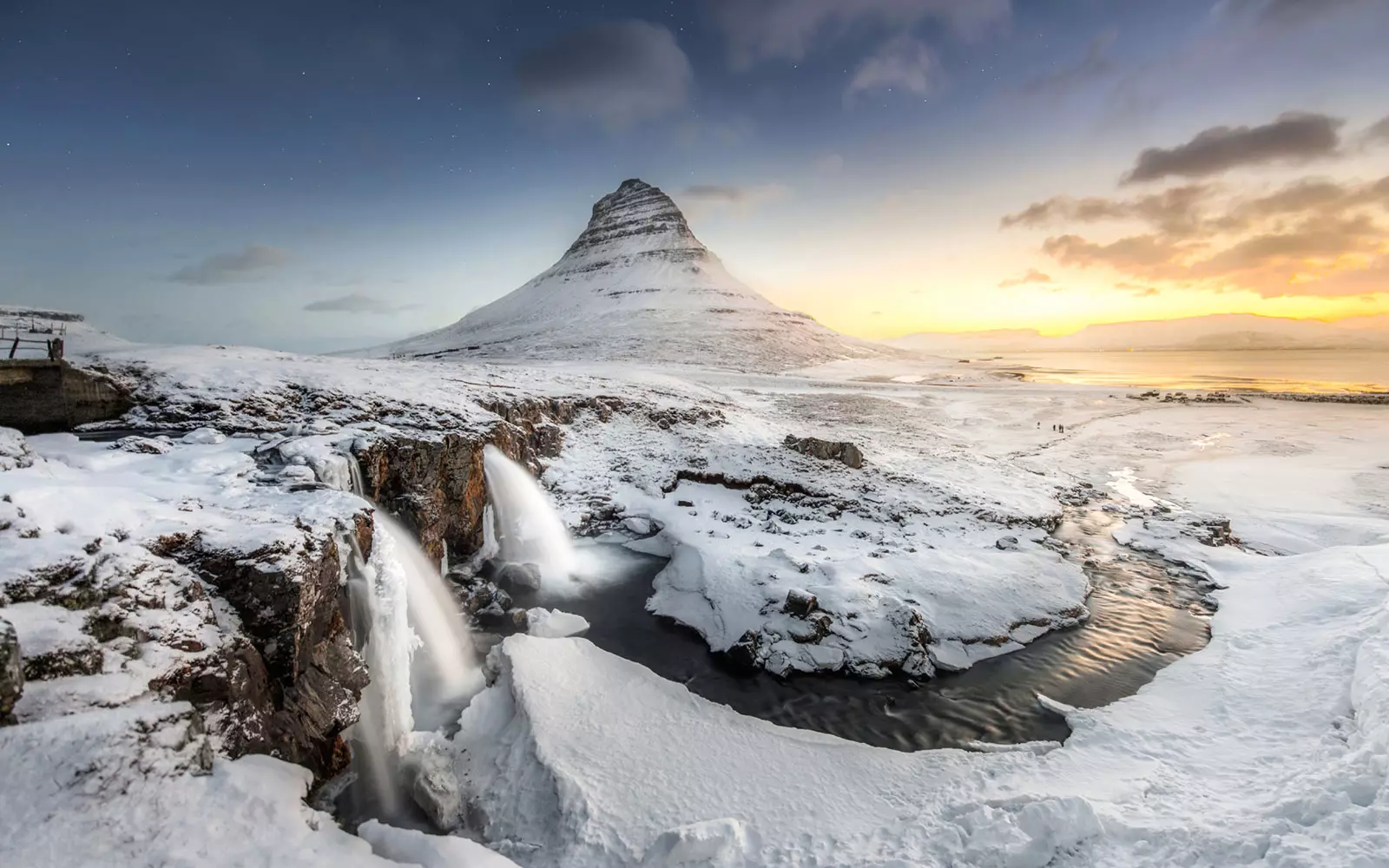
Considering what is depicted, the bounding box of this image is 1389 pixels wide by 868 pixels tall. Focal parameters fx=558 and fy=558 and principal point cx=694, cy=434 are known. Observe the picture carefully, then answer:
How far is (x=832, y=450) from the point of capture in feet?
94.2

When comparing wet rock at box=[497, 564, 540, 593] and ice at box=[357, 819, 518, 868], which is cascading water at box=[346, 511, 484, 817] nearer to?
ice at box=[357, 819, 518, 868]

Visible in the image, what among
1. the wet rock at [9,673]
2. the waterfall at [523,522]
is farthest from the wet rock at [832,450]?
the wet rock at [9,673]

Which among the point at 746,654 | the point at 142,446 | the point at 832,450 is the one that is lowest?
the point at 746,654

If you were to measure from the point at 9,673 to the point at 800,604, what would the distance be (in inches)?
535

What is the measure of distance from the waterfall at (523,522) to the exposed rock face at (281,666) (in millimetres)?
9985

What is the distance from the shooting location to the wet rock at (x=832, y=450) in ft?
92.4

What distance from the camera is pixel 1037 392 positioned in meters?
72.6

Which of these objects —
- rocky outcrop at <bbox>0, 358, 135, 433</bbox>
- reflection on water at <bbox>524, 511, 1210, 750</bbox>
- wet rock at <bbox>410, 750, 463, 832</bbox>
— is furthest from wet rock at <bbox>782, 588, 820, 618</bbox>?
rocky outcrop at <bbox>0, 358, 135, 433</bbox>

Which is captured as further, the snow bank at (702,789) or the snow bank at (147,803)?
the snow bank at (702,789)

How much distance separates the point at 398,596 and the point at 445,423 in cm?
1092

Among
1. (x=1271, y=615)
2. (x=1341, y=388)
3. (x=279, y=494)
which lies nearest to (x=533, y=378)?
(x=279, y=494)

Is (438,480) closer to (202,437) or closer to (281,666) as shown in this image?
(202,437)

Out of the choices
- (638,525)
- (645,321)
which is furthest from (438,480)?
(645,321)

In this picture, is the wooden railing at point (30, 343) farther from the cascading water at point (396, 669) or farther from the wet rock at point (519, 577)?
the wet rock at point (519, 577)
